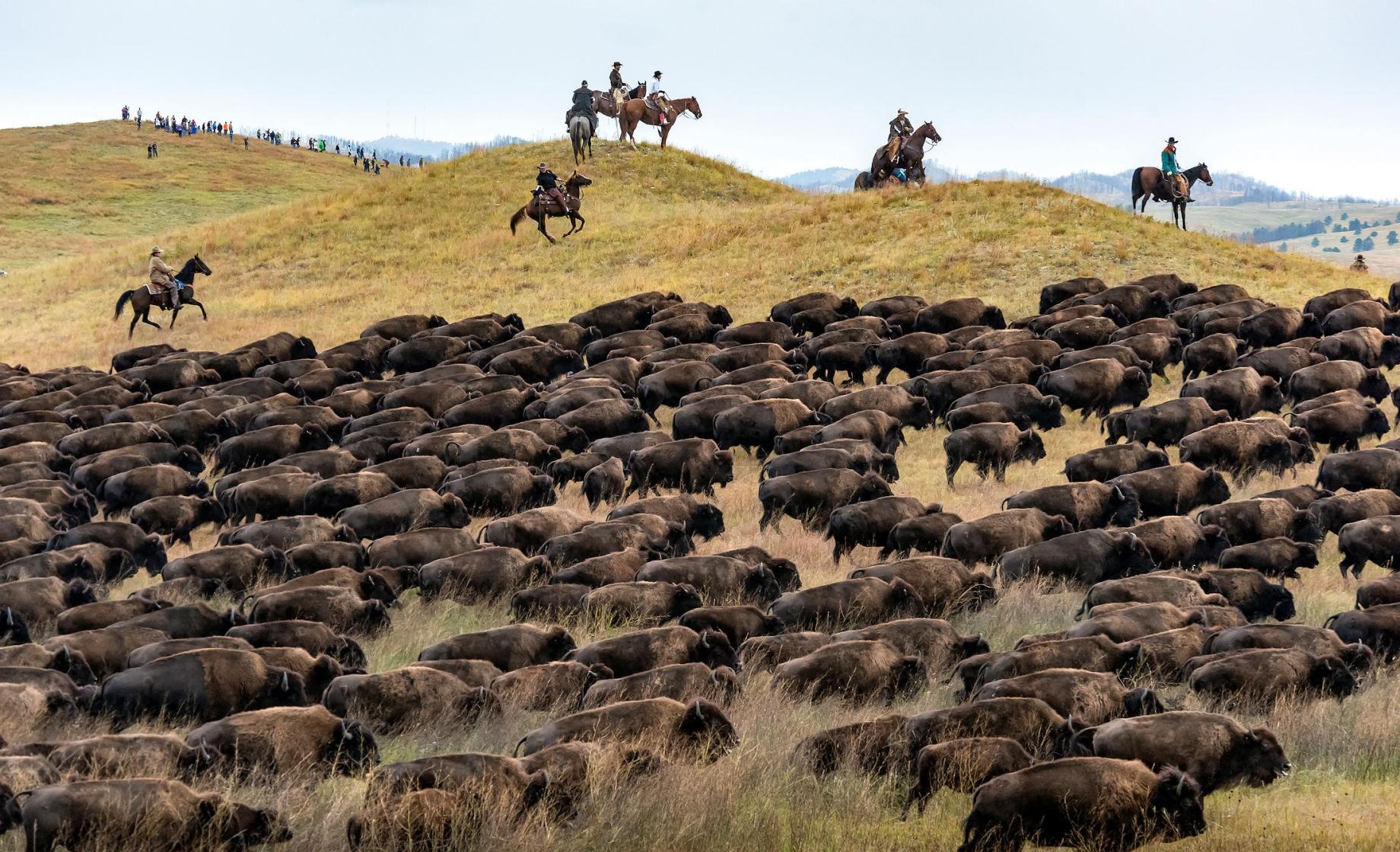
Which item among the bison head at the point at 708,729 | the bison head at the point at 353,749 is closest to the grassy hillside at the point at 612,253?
the bison head at the point at 708,729

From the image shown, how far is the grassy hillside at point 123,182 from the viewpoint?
253ft

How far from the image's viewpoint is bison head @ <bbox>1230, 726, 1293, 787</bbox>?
362 inches

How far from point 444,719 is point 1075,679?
5003 mm

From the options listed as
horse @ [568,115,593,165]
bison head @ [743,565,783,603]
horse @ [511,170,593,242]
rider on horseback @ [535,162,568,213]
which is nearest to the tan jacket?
horse @ [511,170,593,242]

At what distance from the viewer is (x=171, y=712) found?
36.0 ft

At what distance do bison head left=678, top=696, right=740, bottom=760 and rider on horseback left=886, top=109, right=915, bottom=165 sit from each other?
36357mm

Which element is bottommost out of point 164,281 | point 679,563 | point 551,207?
point 679,563

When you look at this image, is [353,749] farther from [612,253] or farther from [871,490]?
[612,253]

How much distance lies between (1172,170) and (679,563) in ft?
95.2

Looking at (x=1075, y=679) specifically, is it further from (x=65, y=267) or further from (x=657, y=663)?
(x=65, y=267)

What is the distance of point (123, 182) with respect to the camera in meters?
91.4

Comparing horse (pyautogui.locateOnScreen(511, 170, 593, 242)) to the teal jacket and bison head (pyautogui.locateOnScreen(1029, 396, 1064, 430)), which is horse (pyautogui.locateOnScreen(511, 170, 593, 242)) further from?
bison head (pyautogui.locateOnScreen(1029, 396, 1064, 430))

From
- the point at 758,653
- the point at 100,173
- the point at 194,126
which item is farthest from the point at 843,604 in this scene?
the point at 194,126

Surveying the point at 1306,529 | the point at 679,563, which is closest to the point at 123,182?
the point at 679,563
